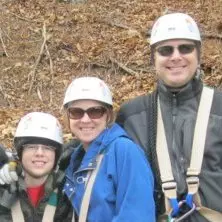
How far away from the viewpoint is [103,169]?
4500 mm

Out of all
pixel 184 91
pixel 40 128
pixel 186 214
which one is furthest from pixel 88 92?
pixel 186 214

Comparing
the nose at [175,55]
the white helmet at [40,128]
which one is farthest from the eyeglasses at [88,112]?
the nose at [175,55]

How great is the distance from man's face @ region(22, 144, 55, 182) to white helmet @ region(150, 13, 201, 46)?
4.49 ft

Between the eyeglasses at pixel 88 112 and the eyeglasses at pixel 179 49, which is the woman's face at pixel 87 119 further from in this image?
the eyeglasses at pixel 179 49

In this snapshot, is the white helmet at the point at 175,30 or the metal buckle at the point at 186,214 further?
the white helmet at the point at 175,30

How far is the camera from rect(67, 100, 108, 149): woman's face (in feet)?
15.6

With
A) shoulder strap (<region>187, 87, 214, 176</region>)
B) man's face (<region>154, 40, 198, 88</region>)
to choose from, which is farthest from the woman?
man's face (<region>154, 40, 198, 88</region>)

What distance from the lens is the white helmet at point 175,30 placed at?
4703mm

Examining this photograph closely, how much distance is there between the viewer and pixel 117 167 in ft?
14.6

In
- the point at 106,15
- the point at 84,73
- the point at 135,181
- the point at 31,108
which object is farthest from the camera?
the point at 106,15

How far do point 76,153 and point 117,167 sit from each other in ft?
2.10

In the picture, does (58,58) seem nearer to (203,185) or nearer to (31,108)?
(31,108)

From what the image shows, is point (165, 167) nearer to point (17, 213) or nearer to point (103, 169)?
point (103, 169)

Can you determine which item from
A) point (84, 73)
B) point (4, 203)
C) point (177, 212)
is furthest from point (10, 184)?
point (84, 73)
